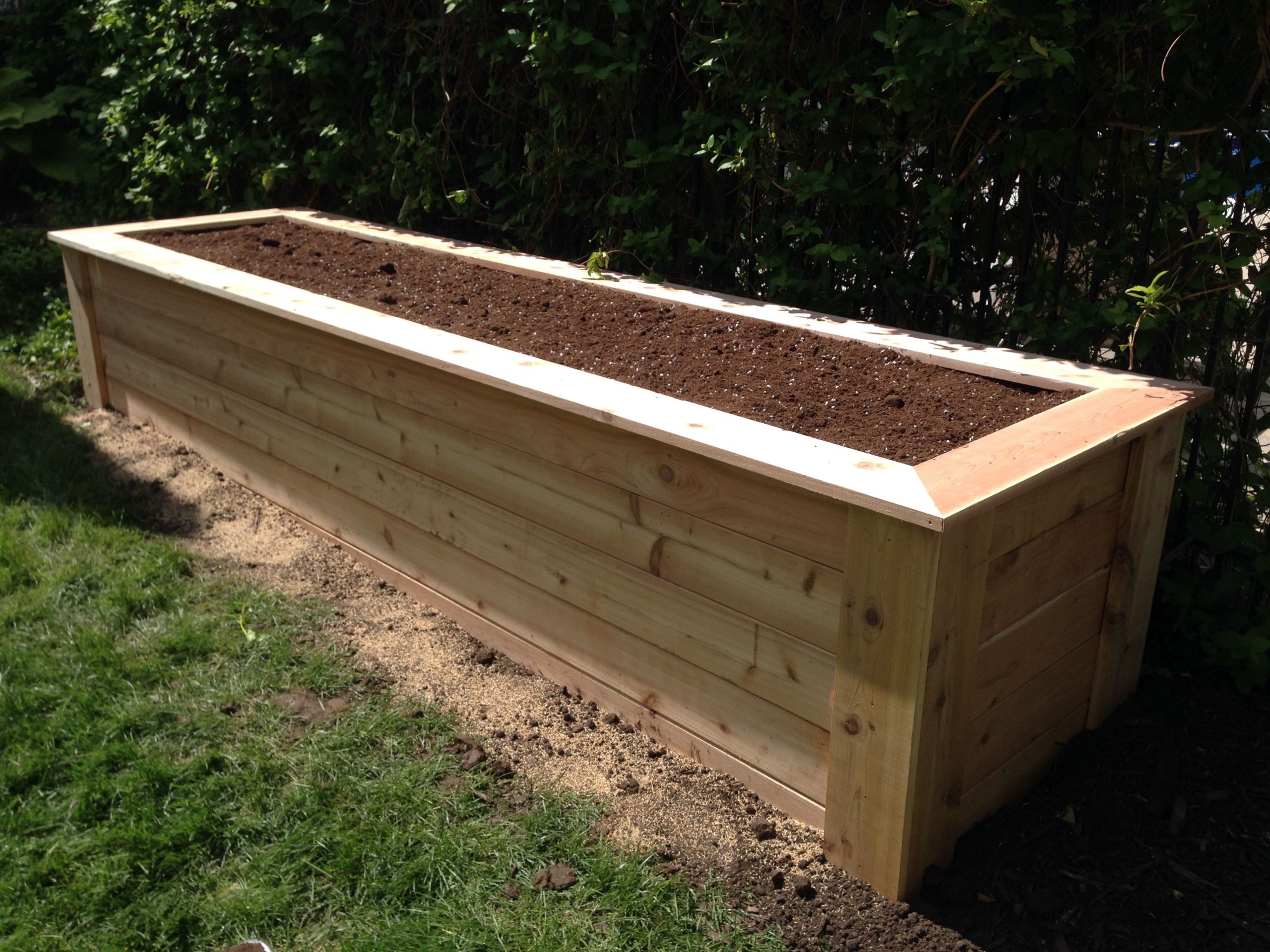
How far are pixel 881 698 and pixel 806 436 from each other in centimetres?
59

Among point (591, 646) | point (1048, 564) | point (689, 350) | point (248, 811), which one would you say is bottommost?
point (248, 811)

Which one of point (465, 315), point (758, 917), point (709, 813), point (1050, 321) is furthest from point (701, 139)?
point (758, 917)

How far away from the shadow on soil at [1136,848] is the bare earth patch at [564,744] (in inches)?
7.3

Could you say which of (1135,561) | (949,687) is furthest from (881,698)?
(1135,561)

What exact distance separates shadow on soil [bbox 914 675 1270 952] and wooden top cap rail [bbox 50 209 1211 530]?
78 centimetres

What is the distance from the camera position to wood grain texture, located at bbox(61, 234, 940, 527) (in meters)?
2.10

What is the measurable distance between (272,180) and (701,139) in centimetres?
264

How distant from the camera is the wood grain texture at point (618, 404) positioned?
2100 mm

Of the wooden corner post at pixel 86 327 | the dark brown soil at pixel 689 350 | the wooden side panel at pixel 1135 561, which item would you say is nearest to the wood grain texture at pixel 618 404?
the dark brown soil at pixel 689 350

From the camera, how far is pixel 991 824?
7.93 ft

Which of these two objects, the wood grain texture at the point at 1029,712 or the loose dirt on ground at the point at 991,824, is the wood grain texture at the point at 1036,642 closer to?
the wood grain texture at the point at 1029,712

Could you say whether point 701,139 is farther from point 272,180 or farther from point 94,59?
point 94,59

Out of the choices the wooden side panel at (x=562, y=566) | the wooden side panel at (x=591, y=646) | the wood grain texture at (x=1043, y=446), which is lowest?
the wooden side panel at (x=591, y=646)

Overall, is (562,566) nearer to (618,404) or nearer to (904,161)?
(618,404)
